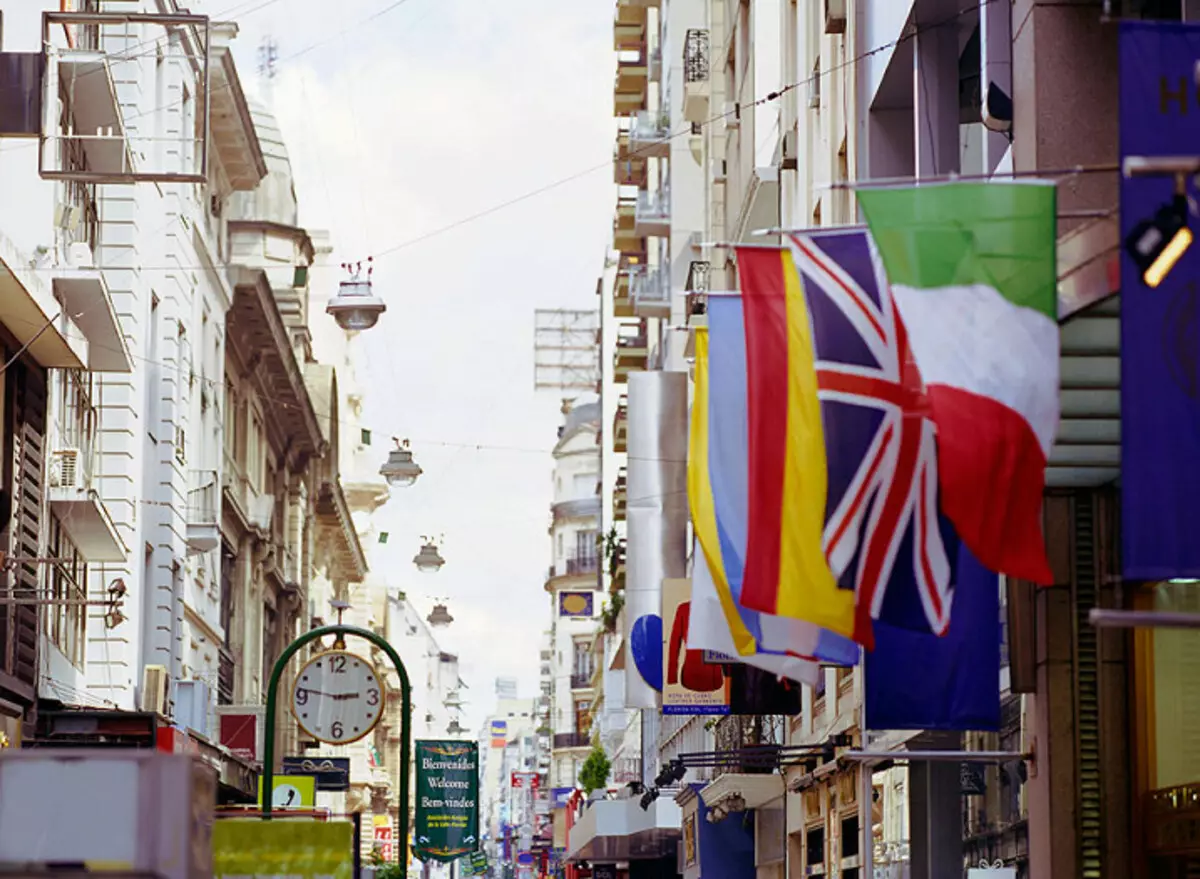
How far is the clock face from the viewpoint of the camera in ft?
78.5

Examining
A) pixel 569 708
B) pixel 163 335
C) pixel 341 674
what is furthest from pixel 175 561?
pixel 569 708

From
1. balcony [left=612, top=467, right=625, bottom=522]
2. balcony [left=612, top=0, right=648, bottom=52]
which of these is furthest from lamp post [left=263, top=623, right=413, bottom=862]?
balcony [left=612, top=0, right=648, bottom=52]

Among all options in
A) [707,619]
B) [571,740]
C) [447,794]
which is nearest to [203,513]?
[447,794]

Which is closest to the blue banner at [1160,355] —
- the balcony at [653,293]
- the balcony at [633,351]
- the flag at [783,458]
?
the flag at [783,458]

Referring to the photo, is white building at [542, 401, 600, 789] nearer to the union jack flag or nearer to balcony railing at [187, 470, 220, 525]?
balcony railing at [187, 470, 220, 525]

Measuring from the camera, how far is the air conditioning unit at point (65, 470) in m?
30.7

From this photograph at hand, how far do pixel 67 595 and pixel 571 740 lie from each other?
81817 mm

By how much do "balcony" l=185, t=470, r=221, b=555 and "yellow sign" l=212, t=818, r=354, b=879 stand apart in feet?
102

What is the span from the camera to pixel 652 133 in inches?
2254

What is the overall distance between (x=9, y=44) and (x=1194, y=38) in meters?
21.0

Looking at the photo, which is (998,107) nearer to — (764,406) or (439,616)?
(764,406)

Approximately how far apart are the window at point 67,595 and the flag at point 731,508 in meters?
15.8

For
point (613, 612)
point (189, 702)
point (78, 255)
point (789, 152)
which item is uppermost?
point (789, 152)

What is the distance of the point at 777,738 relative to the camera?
113 ft
